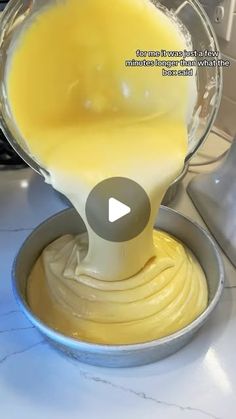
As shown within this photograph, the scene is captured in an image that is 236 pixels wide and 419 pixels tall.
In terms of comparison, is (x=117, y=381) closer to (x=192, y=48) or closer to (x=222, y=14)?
(x=192, y=48)

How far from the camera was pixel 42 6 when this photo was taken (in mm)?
538

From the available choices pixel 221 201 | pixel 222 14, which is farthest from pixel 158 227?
pixel 222 14

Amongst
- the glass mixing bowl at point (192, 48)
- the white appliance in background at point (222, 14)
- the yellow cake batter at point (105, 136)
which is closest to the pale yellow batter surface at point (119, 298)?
the yellow cake batter at point (105, 136)

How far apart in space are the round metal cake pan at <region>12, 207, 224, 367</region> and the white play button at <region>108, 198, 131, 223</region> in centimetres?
10

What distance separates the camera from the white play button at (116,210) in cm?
54

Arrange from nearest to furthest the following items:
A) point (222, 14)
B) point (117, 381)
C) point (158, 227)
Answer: point (117, 381) < point (158, 227) < point (222, 14)

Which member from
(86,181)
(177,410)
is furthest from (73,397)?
(86,181)

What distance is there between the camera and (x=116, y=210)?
54 cm

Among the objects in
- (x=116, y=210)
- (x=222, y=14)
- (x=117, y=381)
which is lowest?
(x=117, y=381)

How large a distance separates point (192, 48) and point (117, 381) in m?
0.36

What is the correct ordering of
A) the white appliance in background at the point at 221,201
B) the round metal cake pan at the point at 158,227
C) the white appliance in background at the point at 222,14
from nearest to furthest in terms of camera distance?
the round metal cake pan at the point at 158,227 → the white appliance in background at the point at 221,201 → the white appliance in background at the point at 222,14

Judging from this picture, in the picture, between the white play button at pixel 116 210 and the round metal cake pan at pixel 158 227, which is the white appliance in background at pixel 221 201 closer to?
the round metal cake pan at pixel 158 227

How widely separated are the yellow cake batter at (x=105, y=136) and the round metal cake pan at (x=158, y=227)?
0.02 m

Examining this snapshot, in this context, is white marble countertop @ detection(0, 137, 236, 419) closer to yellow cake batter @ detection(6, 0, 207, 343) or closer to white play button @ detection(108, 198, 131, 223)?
yellow cake batter @ detection(6, 0, 207, 343)
